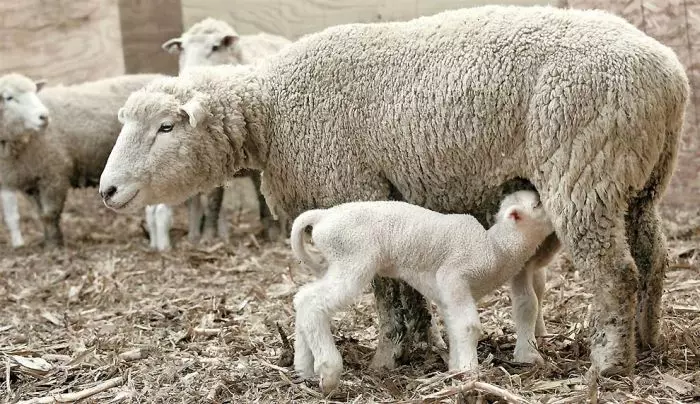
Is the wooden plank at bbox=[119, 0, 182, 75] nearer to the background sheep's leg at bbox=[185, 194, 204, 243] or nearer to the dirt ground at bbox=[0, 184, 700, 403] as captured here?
the background sheep's leg at bbox=[185, 194, 204, 243]

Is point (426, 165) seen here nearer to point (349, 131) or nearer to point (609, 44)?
point (349, 131)

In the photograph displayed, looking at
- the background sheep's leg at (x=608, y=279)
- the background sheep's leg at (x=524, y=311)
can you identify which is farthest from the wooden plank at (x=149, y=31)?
the background sheep's leg at (x=608, y=279)

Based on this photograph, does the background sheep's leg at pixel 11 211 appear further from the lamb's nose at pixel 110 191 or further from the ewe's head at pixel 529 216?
the ewe's head at pixel 529 216

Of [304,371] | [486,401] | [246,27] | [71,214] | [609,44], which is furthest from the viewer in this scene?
[71,214]

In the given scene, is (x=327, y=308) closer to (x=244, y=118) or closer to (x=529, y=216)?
(x=529, y=216)

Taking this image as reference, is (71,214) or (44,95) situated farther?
(71,214)

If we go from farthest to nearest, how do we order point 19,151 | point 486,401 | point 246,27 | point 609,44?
1. point 246,27
2. point 19,151
3. point 609,44
4. point 486,401

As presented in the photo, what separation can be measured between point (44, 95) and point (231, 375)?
5963mm

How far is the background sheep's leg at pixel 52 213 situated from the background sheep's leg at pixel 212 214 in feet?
4.60

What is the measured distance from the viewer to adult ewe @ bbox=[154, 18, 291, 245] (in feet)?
28.7

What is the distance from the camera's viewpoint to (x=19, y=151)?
346 inches

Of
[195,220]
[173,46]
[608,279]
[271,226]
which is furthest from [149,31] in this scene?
[608,279]

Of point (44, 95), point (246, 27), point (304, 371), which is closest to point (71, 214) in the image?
point (44, 95)

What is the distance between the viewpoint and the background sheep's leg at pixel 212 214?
8845 mm
